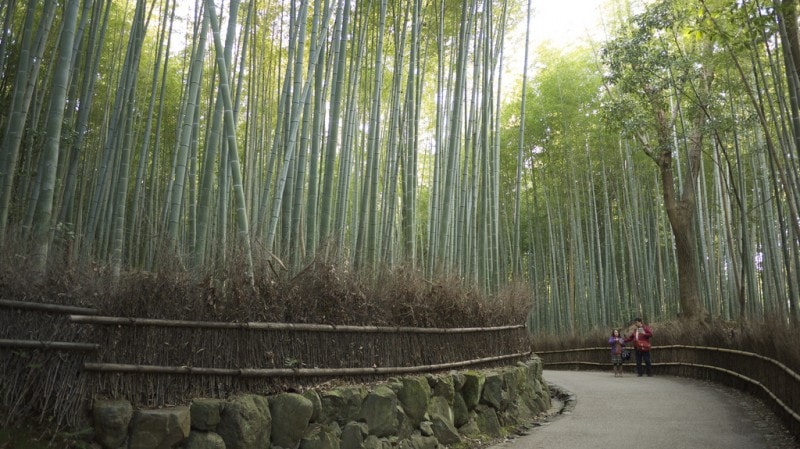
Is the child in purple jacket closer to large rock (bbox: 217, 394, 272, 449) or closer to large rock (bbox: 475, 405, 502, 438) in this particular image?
large rock (bbox: 475, 405, 502, 438)

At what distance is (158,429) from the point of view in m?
2.55

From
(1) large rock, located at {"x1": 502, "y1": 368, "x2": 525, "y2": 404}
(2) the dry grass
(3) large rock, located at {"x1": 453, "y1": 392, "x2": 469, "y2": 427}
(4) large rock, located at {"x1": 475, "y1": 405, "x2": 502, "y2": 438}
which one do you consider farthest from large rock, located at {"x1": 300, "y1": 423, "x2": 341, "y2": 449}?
(1) large rock, located at {"x1": 502, "y1": 368, "x2": 525, "y2": 404}

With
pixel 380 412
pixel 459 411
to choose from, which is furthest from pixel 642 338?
pixel 380 412

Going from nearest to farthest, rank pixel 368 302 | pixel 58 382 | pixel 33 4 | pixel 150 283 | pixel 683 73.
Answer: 1. pixel 58 382
2. pixel 150 283
3. pixel 368 302
4. pixel 33 4
5. pixel 683 73

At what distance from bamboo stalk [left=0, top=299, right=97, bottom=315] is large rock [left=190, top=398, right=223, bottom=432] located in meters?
0.61

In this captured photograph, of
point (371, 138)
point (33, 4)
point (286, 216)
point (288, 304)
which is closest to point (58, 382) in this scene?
point (288, 304)

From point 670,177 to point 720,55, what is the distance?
3550mm

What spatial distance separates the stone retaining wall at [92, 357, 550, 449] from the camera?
8.34ft

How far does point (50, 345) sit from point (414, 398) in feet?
7.09

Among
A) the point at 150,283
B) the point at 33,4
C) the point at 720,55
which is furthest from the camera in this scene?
the point at 720,55

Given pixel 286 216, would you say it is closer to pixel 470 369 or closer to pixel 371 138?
pixel 371 138

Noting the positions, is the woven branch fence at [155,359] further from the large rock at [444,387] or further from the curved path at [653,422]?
the curved path at [653,422]

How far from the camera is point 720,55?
669cm

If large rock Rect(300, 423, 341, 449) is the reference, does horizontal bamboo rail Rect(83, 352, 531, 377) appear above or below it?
above
